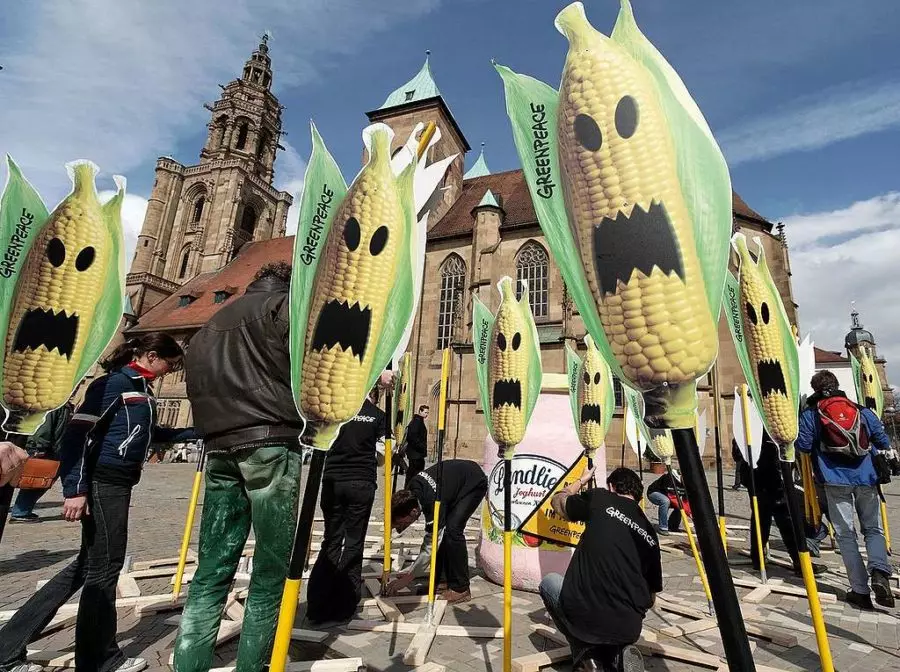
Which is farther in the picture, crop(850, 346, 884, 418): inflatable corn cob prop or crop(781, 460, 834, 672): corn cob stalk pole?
crop(850, 346, 884, 418): inflatable corn cob prop

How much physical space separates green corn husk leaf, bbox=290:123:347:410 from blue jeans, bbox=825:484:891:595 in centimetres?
468

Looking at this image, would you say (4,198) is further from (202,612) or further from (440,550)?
(440,550)

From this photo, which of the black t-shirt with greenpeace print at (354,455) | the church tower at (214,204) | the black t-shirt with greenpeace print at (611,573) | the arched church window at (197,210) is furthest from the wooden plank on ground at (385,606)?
the arched church window at (197,210)

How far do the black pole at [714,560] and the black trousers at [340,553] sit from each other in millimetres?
2801

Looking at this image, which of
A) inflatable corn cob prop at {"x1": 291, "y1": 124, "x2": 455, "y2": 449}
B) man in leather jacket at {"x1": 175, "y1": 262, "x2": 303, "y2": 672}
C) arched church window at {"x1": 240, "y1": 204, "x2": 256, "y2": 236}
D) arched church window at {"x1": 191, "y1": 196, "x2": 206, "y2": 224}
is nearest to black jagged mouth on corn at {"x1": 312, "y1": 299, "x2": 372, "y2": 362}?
inflatable corn cob prop at {"x1": 291, "y1": 124, "x2": 455, "y2": 449}

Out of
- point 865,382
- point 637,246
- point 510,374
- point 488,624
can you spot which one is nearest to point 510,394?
point 510,374

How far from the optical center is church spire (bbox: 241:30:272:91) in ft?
151

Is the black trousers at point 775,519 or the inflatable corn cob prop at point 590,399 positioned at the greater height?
the inflatable corn cob prop at point 590,399

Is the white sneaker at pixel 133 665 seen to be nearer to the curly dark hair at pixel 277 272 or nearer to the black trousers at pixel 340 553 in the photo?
the black trousers at pixel 340 553

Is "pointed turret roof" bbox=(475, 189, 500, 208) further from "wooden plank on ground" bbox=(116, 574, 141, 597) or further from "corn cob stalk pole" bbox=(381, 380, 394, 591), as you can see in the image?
"wooden plank on ground" bbox=(116, 574, 141, 597)

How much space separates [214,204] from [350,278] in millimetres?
40040

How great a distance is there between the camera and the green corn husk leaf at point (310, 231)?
1.76 metres

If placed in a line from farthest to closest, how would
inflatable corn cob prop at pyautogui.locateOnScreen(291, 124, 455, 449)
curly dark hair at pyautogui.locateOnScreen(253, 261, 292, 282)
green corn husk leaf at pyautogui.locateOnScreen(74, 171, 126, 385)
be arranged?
green corn husk leaf at pyautogui.locateOnScreen(74, 171, 126, 385), curly dark hair at pyautogui.locateOnScreen(253, 261, 292, 282), inflatable corn cob prop at pyautogui.locateOnScreen(291, 124, 455, 449)

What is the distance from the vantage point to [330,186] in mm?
1894
